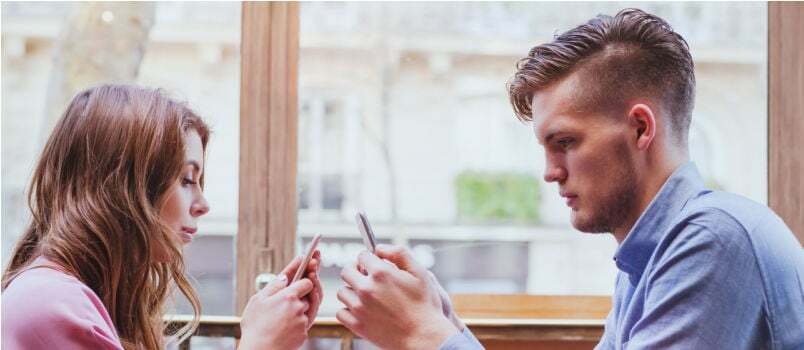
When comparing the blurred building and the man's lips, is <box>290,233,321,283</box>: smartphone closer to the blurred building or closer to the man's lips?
the man's lips

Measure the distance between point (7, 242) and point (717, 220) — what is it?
2223 millimetres

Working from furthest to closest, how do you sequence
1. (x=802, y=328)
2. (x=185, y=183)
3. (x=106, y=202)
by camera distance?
1. (x=185, y=183)
2. (x=106, y=202)
3. (x=802, y=328)

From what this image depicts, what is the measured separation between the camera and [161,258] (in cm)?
140

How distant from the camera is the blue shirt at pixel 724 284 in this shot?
110 centimetres

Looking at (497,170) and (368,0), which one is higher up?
(368,0)

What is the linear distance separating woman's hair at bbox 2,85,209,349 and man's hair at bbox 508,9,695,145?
0.63m

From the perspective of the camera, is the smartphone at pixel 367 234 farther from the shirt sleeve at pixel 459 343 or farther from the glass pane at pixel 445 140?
the glass pane at pixel 445 140

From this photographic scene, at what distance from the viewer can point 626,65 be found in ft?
4.51

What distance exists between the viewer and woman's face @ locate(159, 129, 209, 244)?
1421mm

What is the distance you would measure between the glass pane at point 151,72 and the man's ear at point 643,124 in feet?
5.02

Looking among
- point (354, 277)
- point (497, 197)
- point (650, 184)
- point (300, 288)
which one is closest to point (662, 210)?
point (650, 184)

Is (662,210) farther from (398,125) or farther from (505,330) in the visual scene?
(398,125)

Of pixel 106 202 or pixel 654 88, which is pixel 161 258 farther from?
pixel 654 88

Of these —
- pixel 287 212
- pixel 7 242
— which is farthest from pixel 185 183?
pixel 7 242
